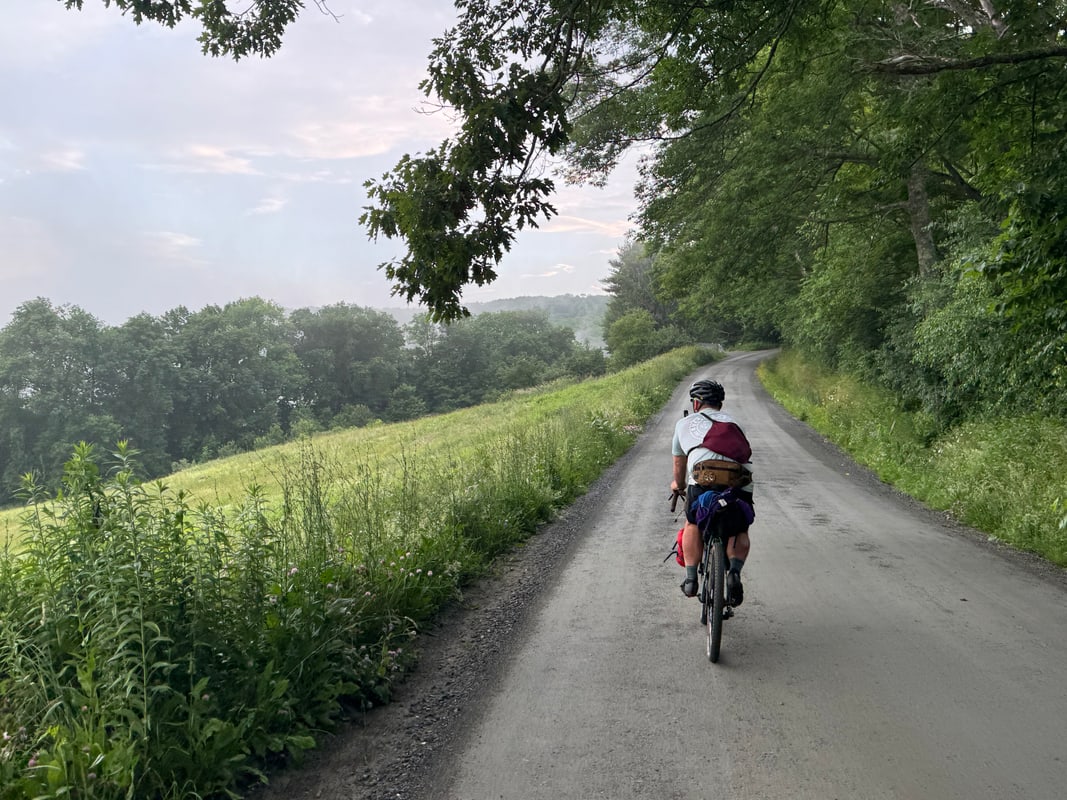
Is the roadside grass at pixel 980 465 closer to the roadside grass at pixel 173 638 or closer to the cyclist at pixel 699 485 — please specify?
the cyclist at pixel 699 485

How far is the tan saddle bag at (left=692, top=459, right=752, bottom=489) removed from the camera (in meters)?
4.43

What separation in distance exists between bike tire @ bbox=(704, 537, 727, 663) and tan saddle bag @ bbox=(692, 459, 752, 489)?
1.28 feet

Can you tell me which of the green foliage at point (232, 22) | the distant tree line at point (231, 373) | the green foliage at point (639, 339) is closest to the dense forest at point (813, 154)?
the green foliage at point (232, 22)

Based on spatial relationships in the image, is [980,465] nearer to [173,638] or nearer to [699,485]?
[699,485]

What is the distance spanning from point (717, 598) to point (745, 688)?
560mm

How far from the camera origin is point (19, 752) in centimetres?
269

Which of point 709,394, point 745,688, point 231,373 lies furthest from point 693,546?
point 231,373

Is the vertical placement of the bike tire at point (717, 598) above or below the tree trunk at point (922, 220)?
below

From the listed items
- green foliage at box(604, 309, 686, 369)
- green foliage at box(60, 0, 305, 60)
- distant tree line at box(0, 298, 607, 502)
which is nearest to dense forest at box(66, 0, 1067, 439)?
green foliage at box(60, 0, 305, 60)

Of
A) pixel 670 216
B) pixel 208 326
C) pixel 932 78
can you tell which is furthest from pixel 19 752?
pixel 208 326

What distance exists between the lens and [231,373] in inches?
2687

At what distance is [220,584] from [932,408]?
13.6 metres

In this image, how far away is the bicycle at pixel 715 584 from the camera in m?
4.26

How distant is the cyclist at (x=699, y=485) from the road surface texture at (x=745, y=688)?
0.52 m
